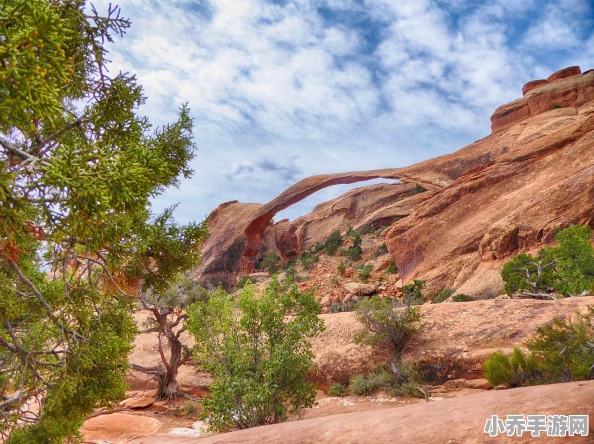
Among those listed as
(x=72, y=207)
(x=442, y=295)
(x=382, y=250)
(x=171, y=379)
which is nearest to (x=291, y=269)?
(x=382, y=250)

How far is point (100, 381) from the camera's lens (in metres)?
5.23

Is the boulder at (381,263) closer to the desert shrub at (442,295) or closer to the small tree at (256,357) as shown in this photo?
the desert shrub at (442,295)

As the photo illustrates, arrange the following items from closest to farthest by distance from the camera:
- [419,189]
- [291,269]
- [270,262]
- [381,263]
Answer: [381,263] → [291,269] → [419,189] → [270,262]

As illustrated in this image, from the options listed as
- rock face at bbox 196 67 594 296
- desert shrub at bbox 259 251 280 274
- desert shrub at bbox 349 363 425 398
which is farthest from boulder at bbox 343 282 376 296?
desert shrub at bbox 259 251 280 274

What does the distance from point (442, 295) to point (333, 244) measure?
19930 mm

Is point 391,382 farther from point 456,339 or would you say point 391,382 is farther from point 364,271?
point 364,271

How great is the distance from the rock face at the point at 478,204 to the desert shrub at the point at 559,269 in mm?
1561

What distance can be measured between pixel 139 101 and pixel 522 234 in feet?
58.3

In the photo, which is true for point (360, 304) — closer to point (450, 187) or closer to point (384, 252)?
point (450, 187)

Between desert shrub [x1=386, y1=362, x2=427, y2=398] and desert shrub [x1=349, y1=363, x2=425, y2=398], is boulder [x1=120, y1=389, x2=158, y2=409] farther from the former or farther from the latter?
desert shrub [x1=386, y1=362, x2=427, y2=398]

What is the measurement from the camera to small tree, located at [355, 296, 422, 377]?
474 inches

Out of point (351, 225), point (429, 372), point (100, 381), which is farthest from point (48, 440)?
point (351, 225)

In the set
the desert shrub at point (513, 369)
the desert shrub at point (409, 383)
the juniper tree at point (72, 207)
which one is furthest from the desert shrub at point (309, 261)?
the juniper tree at point (72, 207)

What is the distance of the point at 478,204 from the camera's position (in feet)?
79.0
